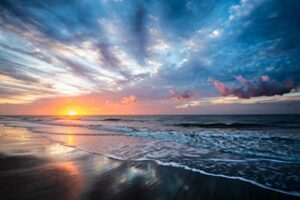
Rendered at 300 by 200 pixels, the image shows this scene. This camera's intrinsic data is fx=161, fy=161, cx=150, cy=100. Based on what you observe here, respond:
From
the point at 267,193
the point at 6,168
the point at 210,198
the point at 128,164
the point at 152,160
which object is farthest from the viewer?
the point at 152,160

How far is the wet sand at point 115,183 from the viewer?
3.71 m

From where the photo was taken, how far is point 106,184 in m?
4.28

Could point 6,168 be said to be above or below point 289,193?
above

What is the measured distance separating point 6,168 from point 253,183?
805 centimetres

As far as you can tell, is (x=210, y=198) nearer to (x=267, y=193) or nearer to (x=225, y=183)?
A: (x=225, y=183)

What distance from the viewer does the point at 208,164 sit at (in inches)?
251

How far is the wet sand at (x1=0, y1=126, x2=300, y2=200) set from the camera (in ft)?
12.2

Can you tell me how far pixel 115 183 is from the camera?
14.4 feet

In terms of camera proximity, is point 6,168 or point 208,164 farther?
point 208,164

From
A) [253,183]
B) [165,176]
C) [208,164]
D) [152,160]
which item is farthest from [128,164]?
[253,183]

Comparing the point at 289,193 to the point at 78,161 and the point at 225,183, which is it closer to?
the point at 225,183

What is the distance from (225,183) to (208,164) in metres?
1.85

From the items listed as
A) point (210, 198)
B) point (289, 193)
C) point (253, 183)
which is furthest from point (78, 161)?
point (289, 193)

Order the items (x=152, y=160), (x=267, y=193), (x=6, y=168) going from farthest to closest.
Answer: (x=152, y=160), (x=6, y=168), (x=267, y=193)
